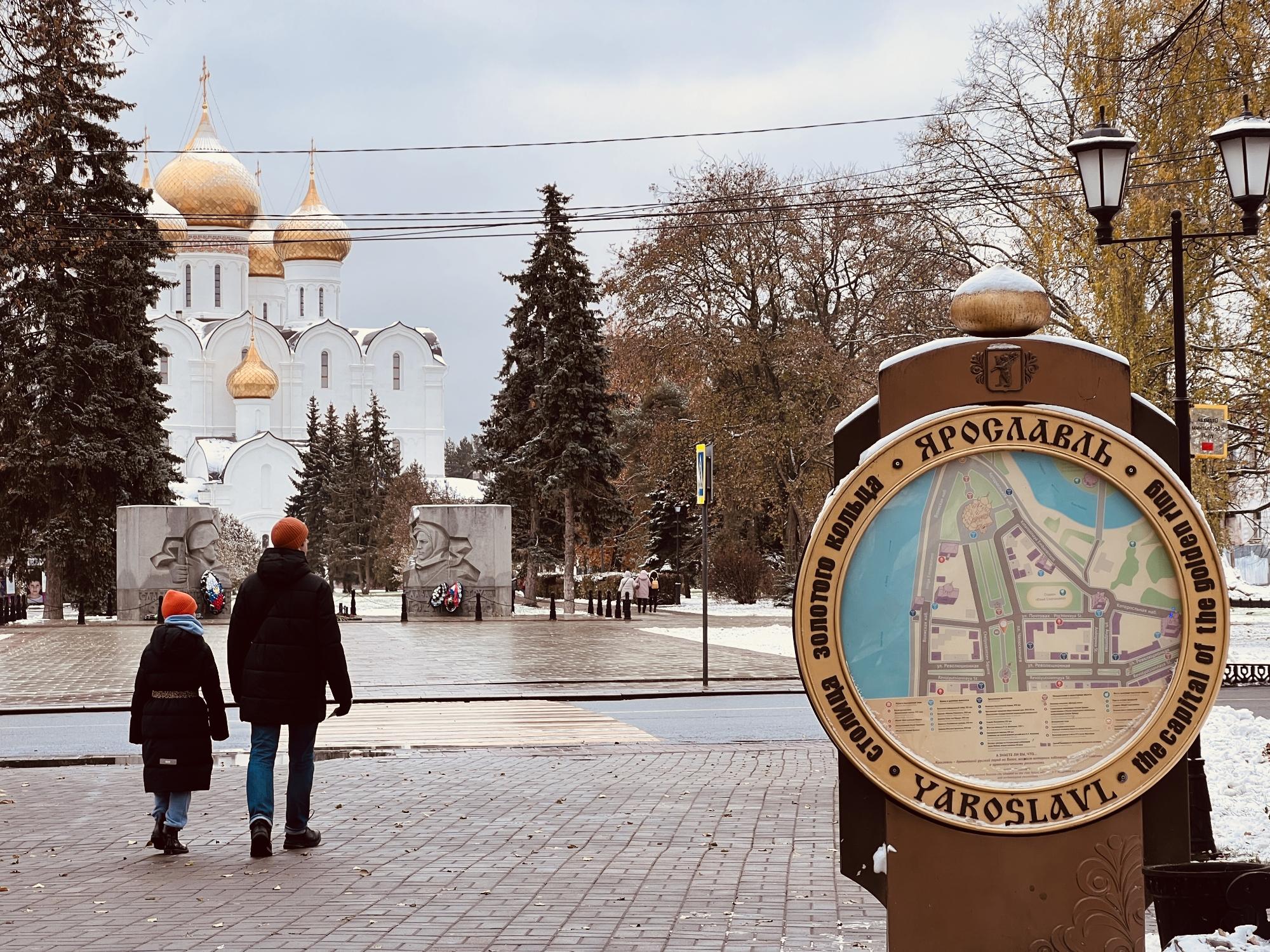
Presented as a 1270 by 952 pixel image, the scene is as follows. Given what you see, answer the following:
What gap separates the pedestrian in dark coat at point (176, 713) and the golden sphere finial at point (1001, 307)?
561cm

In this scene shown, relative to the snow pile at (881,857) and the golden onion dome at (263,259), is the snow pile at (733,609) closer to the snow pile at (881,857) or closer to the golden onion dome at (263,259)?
the snow pile at (881,857)

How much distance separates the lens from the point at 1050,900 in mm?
4613

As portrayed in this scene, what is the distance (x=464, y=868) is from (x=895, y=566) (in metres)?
4.26

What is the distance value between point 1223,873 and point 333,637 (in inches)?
206

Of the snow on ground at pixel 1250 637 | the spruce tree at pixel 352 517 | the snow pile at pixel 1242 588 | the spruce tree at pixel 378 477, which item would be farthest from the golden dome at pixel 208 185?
the snow on ground at pixel 1250 637

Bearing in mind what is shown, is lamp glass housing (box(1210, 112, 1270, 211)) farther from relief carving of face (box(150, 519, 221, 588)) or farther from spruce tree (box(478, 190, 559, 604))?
spruce tree (box(478, 190, 559, 604))

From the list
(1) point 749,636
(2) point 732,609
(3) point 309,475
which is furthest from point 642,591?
(3) point 309,475

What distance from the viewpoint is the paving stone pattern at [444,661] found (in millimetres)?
20844

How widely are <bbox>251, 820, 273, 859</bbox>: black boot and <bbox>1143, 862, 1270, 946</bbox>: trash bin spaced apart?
4935 millimetres

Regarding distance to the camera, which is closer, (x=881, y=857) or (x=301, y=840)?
(x=881, y=857)

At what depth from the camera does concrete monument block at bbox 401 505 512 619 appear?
40.7 meters

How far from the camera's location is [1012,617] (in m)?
4.70

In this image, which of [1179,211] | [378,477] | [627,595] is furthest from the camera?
[378,477]

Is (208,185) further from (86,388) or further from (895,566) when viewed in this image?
(895,566)
